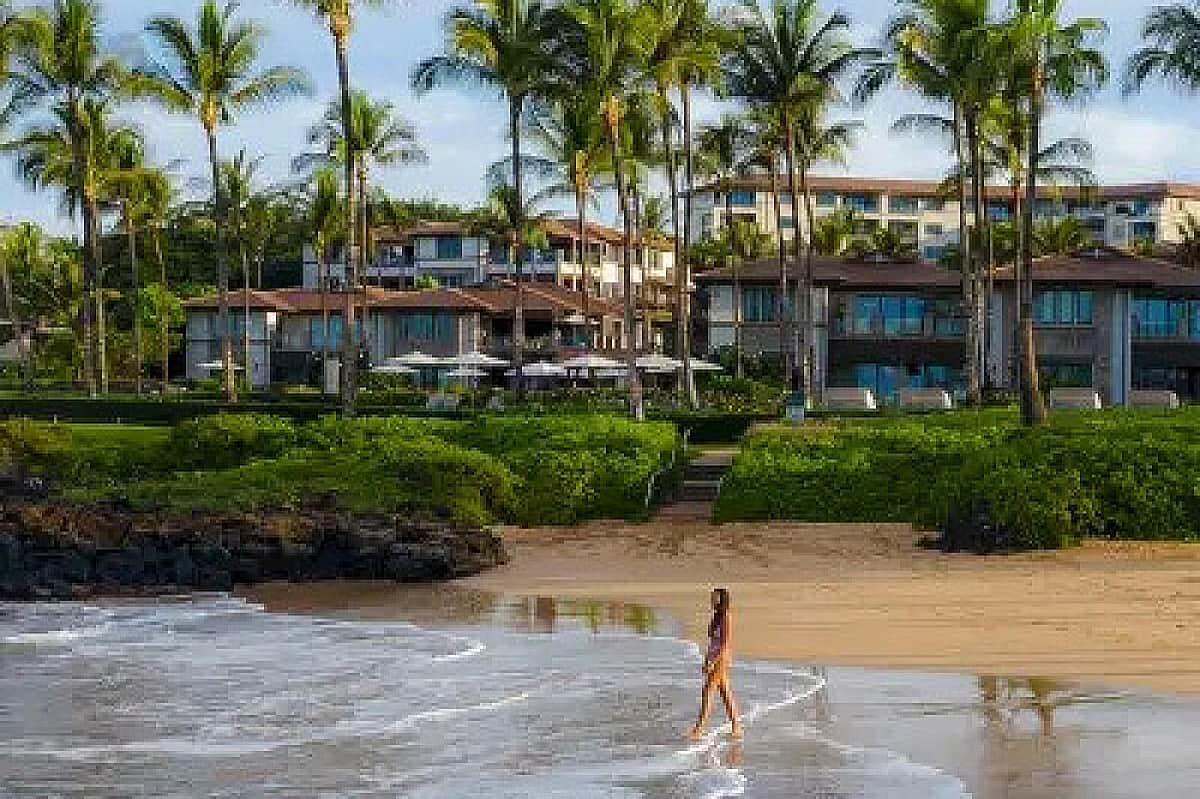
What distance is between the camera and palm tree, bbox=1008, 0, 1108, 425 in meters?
35.8

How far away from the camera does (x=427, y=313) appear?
77.6 metres

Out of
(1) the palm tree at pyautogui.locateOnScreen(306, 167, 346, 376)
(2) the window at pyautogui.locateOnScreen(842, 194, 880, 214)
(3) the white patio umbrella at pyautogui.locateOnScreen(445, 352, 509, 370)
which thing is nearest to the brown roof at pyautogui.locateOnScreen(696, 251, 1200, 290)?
(3) the white patio umbrella at pyautogui.locateOnScreen(445, 352, 509, 370)

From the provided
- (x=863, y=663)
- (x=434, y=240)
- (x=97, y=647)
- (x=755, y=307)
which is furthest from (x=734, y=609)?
(x=434, y=240)

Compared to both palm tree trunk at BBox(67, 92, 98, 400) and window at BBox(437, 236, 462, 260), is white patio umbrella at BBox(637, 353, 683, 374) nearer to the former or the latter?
palm tree trunk at BBox(67, 92, 98, 400)

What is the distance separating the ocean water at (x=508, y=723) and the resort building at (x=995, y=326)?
4134 cm

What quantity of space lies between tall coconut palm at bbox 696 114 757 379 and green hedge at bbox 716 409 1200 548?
25621 mm

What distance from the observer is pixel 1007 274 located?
6281 cm

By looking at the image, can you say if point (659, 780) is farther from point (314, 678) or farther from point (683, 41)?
point (683, 41)

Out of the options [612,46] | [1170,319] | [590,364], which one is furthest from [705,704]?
[1170,319]

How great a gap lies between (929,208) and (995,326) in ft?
219

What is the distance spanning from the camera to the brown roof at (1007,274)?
198 feet

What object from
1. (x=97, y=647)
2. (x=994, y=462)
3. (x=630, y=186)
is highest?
(x=630, y=186)

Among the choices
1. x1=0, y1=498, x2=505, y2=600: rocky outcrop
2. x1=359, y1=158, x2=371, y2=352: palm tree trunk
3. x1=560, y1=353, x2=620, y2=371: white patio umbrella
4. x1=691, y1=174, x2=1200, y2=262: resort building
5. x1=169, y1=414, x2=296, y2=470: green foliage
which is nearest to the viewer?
x1=0, y1=498, x2=505, y2=600: rocky outcrop

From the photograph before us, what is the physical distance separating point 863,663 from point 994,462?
34.3ft
